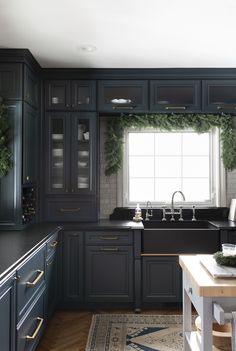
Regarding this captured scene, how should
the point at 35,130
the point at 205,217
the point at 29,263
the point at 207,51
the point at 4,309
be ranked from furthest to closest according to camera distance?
the point at 205,217, the point at 35,130, the point at 207,51, the point at 29,263, the point at 4,309

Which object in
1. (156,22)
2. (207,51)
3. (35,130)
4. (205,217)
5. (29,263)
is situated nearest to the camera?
(29,263)

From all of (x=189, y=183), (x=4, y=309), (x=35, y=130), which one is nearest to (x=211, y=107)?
(x=189, y=183)

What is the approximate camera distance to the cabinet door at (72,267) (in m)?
3.83

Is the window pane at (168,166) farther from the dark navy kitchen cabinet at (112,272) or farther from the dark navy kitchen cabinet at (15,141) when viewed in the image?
the dark navy kitchen cabinet at (15,141)

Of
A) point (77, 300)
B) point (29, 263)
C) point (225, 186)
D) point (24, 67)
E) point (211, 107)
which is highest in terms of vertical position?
point (24, 67)

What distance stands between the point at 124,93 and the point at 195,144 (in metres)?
1.16

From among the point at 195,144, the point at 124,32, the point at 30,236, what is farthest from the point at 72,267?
the point at 124,32

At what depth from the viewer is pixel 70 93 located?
164 inches

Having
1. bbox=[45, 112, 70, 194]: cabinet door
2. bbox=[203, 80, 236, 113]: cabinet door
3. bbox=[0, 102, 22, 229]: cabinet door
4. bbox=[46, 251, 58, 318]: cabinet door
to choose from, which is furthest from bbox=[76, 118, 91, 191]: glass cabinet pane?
bbox=[203, 80, 236, 113]: cabinet door

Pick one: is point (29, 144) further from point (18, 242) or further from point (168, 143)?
point (168, 143)

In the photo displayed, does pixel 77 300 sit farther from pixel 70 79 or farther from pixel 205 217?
pixel 70 79

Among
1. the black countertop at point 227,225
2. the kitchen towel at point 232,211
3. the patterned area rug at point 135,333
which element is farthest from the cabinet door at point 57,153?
the kitchen towel at point 232,211

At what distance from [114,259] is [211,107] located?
81.7 inches

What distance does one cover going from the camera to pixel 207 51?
3602mm
